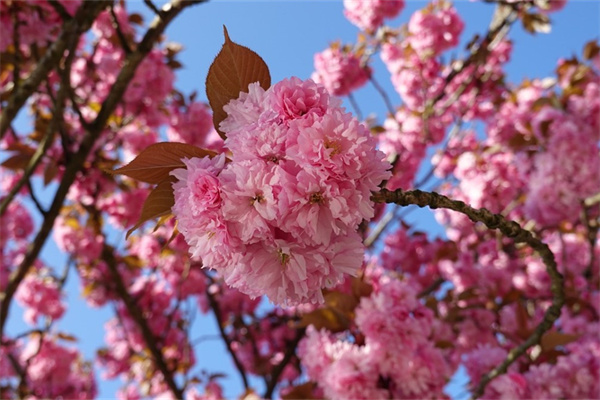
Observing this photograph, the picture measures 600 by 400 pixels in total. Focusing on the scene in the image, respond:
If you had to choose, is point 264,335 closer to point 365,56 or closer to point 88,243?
point 88,243

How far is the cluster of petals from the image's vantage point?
2.28 feet

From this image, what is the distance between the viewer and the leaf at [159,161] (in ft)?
2.65

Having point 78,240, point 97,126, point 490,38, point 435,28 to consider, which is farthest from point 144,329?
point 435,28

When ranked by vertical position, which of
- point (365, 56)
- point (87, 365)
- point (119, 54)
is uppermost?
point (365, 56)

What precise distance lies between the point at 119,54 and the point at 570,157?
117 inches

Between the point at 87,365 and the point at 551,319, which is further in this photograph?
the point at 87,365

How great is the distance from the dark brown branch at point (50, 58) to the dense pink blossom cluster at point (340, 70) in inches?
78.4

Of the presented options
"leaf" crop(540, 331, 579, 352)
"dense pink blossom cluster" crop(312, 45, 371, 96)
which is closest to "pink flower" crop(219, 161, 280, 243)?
"leaf" crop(540, 331, 579, 352)

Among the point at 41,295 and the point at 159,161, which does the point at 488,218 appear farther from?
the point at 41,295

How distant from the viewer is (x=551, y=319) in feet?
4.54

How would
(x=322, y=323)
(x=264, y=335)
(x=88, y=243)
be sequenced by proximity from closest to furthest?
(x=322, y=323)
(x=88, y=243)
(x=264, y=335)

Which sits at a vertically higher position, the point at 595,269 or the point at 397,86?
the point at 397,86

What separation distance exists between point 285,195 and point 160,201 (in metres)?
0.28

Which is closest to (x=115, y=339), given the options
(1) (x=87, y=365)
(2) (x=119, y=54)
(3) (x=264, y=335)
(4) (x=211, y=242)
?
(1) (x=87, y=365)
